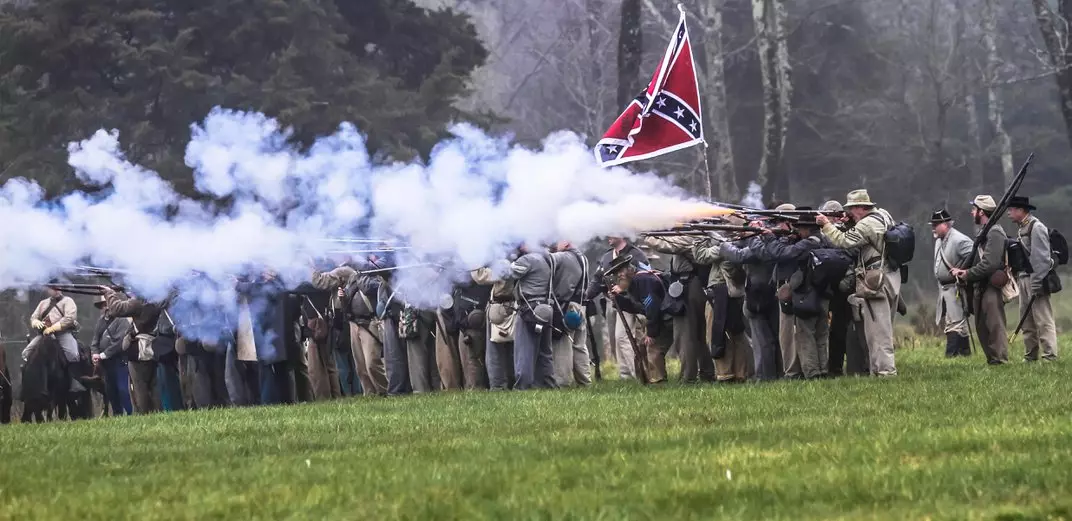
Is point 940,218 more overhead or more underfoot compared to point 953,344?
more overhead

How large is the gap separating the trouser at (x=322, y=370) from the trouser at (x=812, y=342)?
5979 mm

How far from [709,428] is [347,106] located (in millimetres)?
18493

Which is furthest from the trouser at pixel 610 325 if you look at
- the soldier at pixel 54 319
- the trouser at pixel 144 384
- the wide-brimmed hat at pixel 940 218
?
the soldier at pixel 54 319

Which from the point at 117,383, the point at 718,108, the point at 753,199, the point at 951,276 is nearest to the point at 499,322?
the point at 951,276

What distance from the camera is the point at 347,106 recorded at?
27766 mm

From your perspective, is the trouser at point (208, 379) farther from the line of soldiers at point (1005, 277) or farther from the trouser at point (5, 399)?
the line of soldiers at point (1005, 277)

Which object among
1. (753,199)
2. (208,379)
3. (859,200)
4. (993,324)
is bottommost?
(993,324)

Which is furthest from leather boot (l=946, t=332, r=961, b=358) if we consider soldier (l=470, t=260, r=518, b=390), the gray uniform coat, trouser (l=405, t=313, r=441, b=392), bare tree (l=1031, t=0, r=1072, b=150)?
bare tree (l=1031, t=0, r=1072, b=150)

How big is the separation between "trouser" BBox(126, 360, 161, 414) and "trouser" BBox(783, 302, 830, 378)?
8.59 meters

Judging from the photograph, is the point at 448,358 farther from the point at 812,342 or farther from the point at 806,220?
the point at 806,220

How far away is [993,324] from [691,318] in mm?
3182

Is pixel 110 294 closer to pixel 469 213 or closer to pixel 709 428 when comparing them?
pixel 469 213

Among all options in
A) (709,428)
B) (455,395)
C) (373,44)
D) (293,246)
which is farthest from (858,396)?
(373,44)

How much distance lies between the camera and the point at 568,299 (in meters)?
16.7
